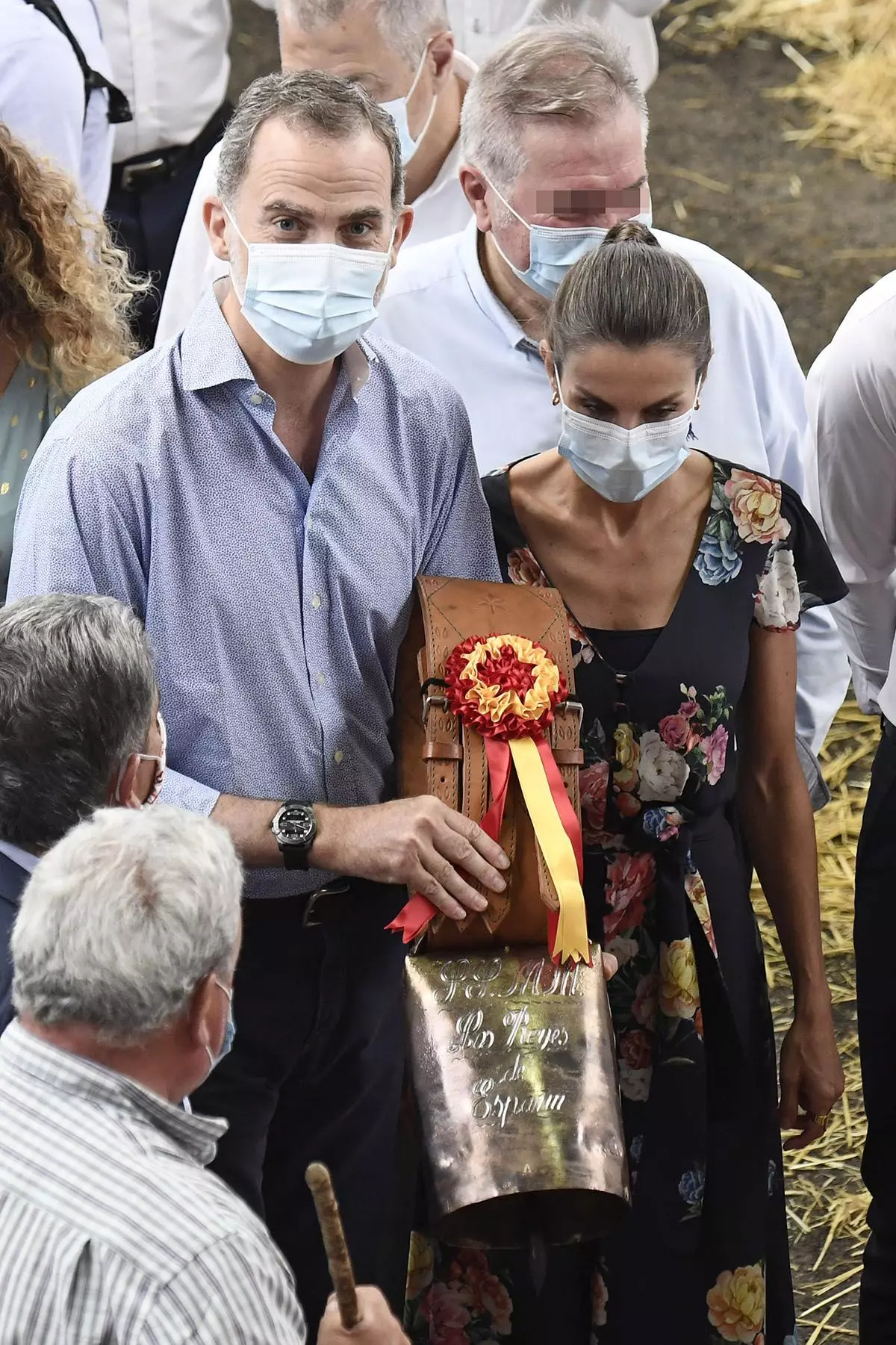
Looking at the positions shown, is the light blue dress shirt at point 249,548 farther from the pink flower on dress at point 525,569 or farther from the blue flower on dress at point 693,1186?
the blue flower on dress at point 693,1186

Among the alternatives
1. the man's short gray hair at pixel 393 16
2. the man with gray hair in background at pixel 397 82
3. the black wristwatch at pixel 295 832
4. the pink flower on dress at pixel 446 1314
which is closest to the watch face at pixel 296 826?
the black wristwatch at pixel 295 832

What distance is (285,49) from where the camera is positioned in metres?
3.47

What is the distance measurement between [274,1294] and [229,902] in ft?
1.17

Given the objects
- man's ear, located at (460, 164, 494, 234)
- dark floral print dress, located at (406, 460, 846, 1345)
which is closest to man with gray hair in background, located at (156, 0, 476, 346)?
man's ear, located at (460, 164, 494, 234)

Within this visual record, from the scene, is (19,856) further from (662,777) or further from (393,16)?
(393,16)

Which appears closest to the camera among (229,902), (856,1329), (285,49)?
(229,902)

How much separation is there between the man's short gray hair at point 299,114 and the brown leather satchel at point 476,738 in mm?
615

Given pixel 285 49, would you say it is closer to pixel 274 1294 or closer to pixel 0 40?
pixel 0 40

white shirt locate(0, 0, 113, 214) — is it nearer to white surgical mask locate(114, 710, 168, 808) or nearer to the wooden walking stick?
white surgical mask locate(114, 710, 168, 808)

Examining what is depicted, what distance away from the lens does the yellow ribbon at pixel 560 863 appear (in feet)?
7.14

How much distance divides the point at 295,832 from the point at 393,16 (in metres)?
1.80

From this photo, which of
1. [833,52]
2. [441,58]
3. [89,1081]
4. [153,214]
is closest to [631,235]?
[441,58]

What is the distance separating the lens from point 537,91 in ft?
9.82

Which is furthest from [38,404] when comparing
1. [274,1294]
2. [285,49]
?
[274,1294]
